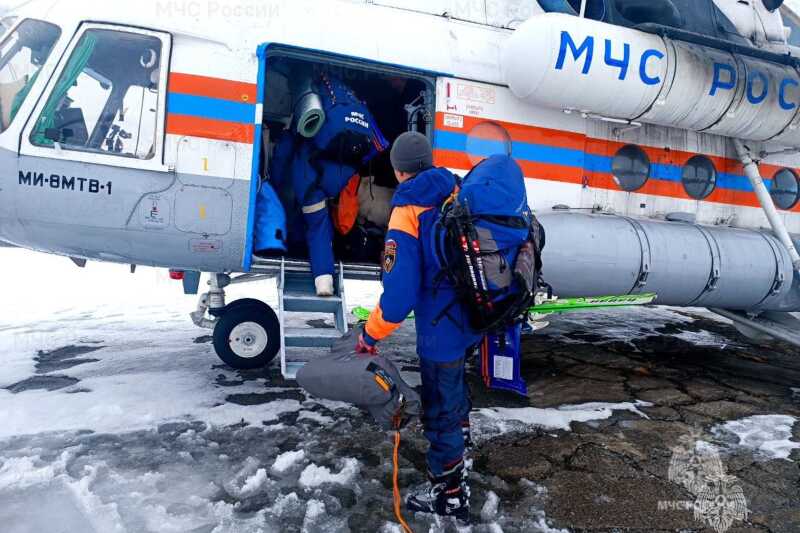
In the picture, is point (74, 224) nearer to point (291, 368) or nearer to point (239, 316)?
point (239, 316)

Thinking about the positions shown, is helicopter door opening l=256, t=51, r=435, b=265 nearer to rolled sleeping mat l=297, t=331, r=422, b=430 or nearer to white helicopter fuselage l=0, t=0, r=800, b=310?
white helicopter fuselage l=0, t=0, r=800, b=310

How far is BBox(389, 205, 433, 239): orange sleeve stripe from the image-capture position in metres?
2.26

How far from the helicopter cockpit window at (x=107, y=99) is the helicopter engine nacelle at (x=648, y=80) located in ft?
9.28

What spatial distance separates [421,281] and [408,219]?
0.99ft

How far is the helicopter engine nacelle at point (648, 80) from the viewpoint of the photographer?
12.7 ft

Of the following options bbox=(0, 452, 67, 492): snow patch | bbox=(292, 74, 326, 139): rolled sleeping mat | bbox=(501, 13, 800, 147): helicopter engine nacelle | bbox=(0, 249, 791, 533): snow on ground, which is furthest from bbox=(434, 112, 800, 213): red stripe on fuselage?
bbox=(0, 452, 67, 492): snow patch

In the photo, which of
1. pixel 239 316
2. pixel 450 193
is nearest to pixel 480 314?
pixel 450 193

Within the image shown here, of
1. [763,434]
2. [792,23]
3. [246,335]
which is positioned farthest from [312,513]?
[792,23]

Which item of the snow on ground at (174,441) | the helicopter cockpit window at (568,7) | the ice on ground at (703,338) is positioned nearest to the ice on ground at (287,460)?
the snow on ground at (174,441)

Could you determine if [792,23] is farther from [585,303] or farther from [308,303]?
[308,303]

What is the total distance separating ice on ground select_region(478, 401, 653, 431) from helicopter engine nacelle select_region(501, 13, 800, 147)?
97.4 inches

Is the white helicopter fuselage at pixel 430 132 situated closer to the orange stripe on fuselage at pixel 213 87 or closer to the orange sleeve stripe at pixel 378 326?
the orange stripe on fuselage at pixel 213 87

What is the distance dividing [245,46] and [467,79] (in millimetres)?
1815

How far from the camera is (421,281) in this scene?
7.64 ft
